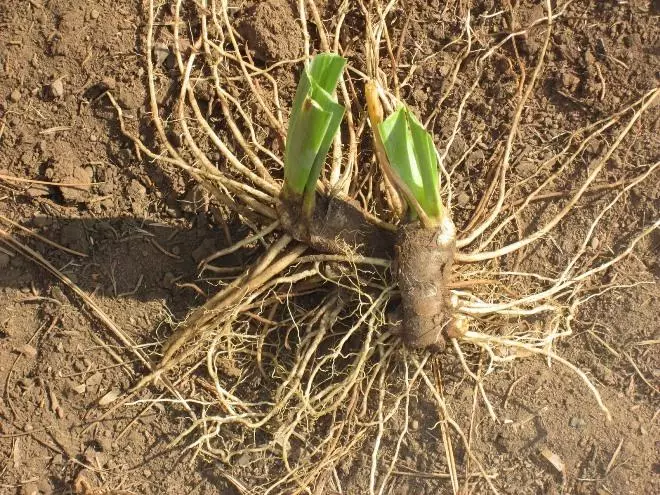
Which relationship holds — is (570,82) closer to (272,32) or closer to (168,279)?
(272,32)

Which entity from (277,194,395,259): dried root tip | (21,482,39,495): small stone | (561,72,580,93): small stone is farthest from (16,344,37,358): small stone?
(561,72,580,93): small stone

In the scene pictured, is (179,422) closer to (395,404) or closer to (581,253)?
(395,404)

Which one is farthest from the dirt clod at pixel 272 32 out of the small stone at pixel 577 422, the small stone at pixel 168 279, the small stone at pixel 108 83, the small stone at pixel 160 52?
the small stone at pixel 577 422

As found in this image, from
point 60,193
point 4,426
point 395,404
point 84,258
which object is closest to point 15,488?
point 4,426

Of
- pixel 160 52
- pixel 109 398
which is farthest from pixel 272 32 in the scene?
pixel 109 398

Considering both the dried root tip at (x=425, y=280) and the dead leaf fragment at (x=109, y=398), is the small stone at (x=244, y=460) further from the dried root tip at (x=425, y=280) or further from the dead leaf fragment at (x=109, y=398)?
the dried root tip at (x=425, y=280)
